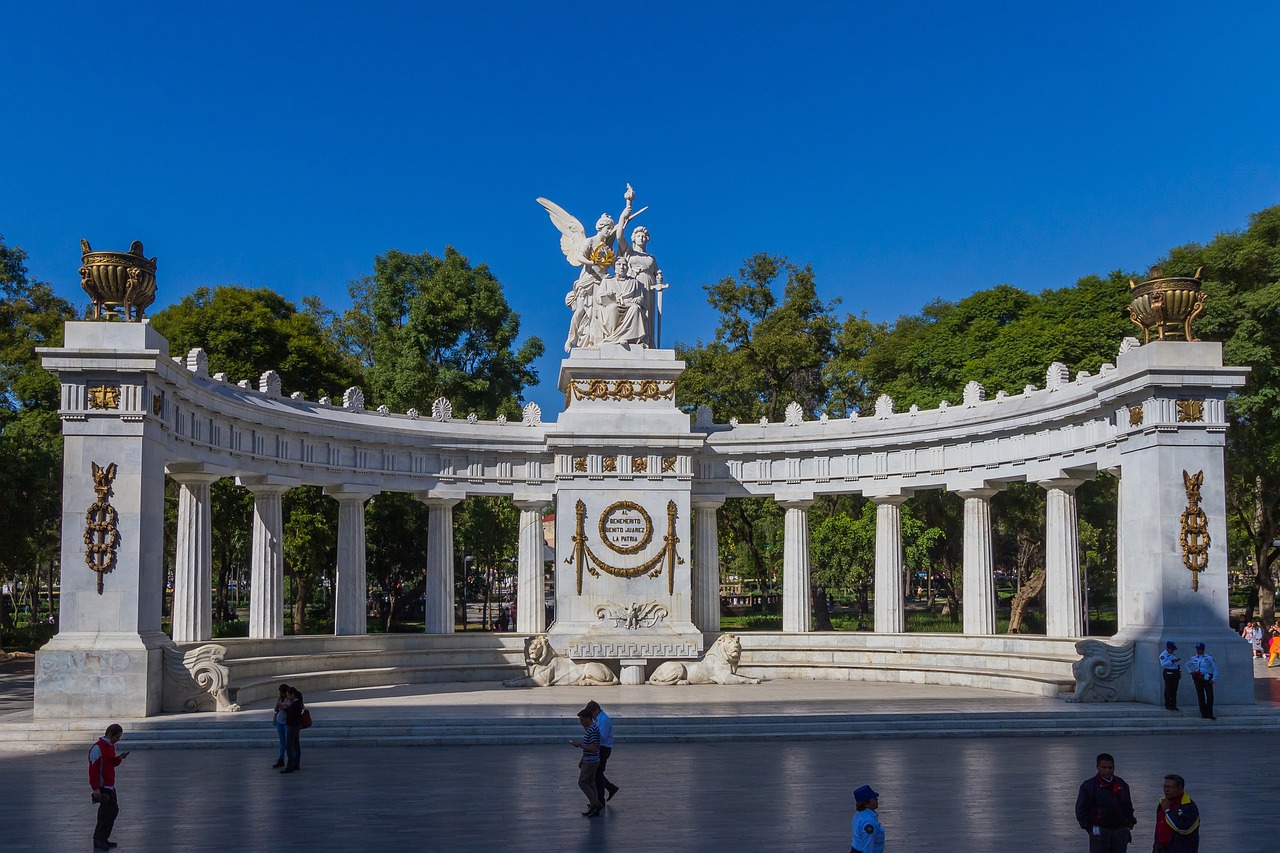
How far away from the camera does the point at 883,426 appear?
47844 mm

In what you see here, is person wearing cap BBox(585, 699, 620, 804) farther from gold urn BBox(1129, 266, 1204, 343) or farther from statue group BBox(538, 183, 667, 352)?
statue group BBox(538, 183, 667, 352)

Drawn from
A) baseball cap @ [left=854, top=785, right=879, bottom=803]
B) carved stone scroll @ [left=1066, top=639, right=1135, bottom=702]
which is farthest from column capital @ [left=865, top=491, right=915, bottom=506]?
baseball cap @ [left=854, top=785, right=879, bottom=803]

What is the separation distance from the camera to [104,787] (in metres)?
17.5

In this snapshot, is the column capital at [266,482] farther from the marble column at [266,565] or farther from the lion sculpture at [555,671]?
the lion sculpture at [555,671]

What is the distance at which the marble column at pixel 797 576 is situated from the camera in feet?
161

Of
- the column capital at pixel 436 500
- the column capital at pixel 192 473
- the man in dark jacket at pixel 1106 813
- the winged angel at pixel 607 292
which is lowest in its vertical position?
the man in dark jacket at pixel 1106 813

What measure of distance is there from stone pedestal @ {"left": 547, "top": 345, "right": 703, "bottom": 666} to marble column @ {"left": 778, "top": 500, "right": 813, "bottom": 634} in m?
5.97

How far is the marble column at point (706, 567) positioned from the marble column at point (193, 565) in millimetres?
18712

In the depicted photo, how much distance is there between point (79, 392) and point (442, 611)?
19471mm

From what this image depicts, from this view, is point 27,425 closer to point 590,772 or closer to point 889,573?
point 889,573

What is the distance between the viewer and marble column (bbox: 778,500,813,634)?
49094mm

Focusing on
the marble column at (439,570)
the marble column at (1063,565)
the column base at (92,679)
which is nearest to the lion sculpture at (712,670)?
the marble column at (439,570)

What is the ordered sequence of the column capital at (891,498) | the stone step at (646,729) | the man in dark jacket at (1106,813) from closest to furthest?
the man in dark jacket at (1106,813) → the stone step at (646,729) → the column capital at (891,498)

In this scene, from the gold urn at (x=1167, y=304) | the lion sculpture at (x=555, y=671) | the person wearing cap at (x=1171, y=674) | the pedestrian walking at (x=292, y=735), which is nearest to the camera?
the pedestrian walking at (x=292, y=735)
